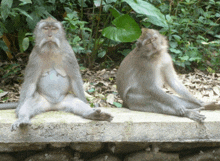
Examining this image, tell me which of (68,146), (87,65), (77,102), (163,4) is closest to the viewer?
(68,146)

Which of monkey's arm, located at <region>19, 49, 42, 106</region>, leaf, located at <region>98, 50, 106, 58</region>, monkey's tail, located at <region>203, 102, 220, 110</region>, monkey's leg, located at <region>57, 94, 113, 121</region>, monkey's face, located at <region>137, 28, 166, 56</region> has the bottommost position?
leaf, located at <region>98, 50, 106, 58</region>

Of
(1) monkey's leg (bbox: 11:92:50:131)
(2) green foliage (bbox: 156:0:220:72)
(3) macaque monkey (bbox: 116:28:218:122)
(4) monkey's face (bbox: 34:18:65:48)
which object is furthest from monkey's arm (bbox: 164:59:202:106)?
(2) green foliage (bbox: 156:0:220:72)

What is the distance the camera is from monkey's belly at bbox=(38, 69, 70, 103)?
12.0ft

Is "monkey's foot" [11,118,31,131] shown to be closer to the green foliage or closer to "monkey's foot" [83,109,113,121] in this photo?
"monkey's foot" [83,109,113,121]

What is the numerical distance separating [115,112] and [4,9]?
234 cm

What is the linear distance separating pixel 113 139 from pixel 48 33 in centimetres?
134

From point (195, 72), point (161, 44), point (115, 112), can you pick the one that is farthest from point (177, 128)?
point (195, 72)

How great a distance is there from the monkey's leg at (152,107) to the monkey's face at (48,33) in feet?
3.79

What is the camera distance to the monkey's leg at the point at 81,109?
10.3 ft

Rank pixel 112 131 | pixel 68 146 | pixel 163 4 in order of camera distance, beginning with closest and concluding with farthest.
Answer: pixel 112 131 < pixel 68 146 < pixel 163 4

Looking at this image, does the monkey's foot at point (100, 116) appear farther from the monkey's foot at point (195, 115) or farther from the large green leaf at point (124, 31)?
the large green leaf at point (124, 31)

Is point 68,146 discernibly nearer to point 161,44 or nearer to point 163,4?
point 161,44

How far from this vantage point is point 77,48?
5785 millimetres

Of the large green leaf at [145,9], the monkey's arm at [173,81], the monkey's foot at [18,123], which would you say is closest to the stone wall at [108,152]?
the monkey's foot at [18,123]
